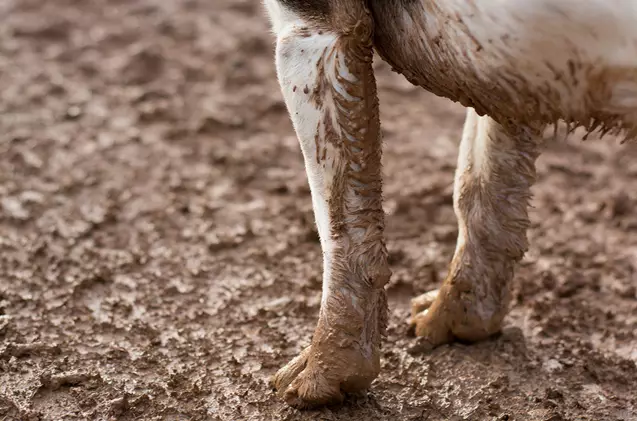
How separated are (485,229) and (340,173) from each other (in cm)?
66

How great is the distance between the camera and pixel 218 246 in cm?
344

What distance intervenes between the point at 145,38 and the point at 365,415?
131 inches

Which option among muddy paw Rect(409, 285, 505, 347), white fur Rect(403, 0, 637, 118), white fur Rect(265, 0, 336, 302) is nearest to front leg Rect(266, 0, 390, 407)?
white fur Rect(265, 0, 336, 302)

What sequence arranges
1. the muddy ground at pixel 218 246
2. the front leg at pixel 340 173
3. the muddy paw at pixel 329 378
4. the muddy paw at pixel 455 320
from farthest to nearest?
the muddy paw at pixel 455 320 → the muddy ground at pixel 218 246 → the muddy paw at pixel 329 378 → the front leg at pixel 340 173

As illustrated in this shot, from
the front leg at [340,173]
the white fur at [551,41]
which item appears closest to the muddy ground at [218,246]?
the front leg at [340,173]

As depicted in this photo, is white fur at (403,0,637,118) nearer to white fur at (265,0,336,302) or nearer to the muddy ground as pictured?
white fur at (265,0,336,302)

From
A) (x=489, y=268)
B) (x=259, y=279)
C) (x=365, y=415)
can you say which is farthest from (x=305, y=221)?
(x=365, y=415)

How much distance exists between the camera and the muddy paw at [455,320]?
278 centimetres

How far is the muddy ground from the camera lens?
260 centimetres

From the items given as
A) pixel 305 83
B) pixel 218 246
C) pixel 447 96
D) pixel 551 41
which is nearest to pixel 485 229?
pixel 447 96

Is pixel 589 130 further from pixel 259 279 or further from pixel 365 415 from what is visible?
pixel 259 279

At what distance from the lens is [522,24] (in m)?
1.92

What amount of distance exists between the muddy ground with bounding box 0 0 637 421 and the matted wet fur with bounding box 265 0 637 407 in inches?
8.5

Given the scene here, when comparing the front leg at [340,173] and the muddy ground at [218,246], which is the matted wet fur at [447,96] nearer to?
the front leg at [340,173]
